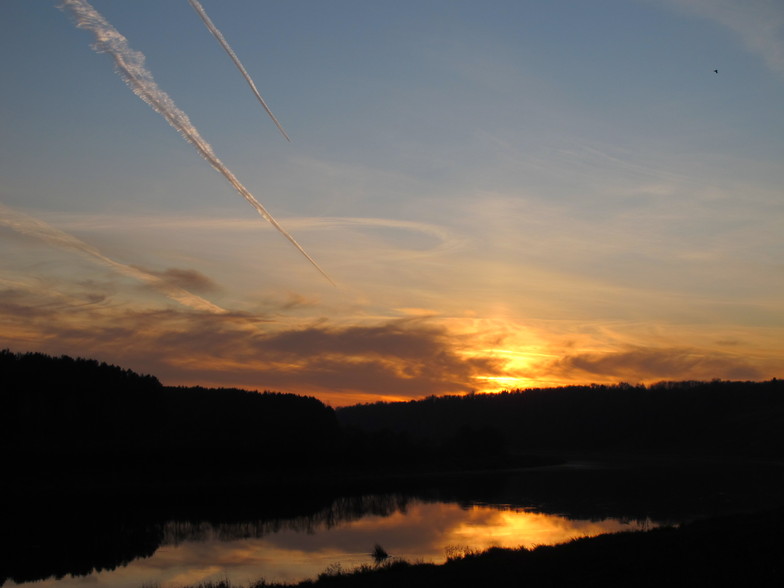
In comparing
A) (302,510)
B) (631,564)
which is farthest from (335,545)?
(631,564)

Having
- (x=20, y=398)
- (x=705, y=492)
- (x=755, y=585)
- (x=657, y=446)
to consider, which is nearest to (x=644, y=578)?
(x=755, y=585)

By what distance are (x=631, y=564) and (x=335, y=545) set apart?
18998 mm

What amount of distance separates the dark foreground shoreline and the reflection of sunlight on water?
4455mm

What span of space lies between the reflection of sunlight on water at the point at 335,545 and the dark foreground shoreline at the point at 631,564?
445 centimetres

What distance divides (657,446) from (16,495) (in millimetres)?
114565

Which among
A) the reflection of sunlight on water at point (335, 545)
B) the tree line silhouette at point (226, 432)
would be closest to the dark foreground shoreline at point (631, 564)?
the reflection of sunlight on water at point (335, 545)

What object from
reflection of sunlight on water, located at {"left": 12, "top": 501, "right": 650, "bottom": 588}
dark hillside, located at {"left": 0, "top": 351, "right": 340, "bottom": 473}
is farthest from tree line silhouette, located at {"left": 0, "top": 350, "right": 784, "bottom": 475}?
reflection of sunlight on water, located at {"left": 12, "top": 501, "right": 650, "bottom": 588}

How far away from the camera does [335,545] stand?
32.6 metres

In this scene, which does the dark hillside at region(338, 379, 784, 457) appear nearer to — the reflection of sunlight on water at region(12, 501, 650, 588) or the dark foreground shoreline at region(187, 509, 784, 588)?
the reflection of sunlight on water at region(12, 501, 650, 588)

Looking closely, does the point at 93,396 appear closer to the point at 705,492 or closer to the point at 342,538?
the point at 342,538

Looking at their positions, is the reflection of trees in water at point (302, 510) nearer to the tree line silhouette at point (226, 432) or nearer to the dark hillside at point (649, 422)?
the tree line silhouette at point (226, 432)

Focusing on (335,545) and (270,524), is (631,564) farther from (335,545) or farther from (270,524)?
(270,524)

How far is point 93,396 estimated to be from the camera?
246 feet

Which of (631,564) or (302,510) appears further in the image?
(302,510)
